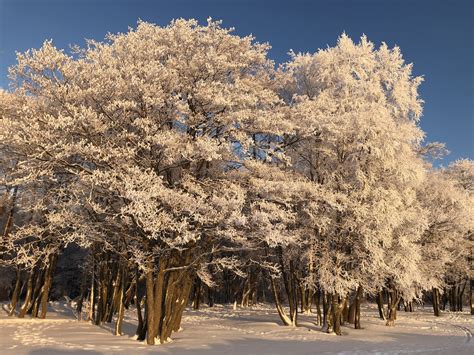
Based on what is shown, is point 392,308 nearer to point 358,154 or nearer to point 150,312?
point 358,154

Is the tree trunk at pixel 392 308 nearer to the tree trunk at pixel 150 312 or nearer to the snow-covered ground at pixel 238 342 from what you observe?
the snow-covered ground at pixel 238 342

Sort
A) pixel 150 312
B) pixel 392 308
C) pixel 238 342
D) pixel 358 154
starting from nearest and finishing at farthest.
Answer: pixel 150 312
pixel 238 342
pixel 358 154
pixel 392 308

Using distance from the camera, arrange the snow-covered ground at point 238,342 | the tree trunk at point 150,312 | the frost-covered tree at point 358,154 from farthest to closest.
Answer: the frost-covered tree at point 358,154 → the tree trunk at point 150,312 → the snow-covered ground at point 238,342

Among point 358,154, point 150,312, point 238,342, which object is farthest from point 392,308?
point 150,312

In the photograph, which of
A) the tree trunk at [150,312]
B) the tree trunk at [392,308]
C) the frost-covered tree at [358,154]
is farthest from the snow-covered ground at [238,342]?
the tree trunk at [392,308]

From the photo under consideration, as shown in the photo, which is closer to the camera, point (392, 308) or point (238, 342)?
point (238, 342)

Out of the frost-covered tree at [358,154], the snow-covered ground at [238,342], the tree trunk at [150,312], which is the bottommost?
the snow-covered ground at [238,342]

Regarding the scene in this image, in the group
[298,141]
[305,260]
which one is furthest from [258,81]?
[305,260]

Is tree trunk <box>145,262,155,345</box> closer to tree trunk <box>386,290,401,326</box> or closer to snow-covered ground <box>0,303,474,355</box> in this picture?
snow-covered ground <box>0,303,474,355</box>

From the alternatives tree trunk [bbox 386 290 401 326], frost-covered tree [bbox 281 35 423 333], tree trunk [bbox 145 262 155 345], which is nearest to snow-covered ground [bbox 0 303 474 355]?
tree trunk [bbox 145 262 155 345]

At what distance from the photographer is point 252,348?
49.0ft

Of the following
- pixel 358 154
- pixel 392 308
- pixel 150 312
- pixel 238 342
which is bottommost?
pixel 238 342

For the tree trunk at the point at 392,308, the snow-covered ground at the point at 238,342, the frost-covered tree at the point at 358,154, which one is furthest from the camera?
the tree trunk at the point at 392,308

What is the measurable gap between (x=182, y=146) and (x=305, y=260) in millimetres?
10001
